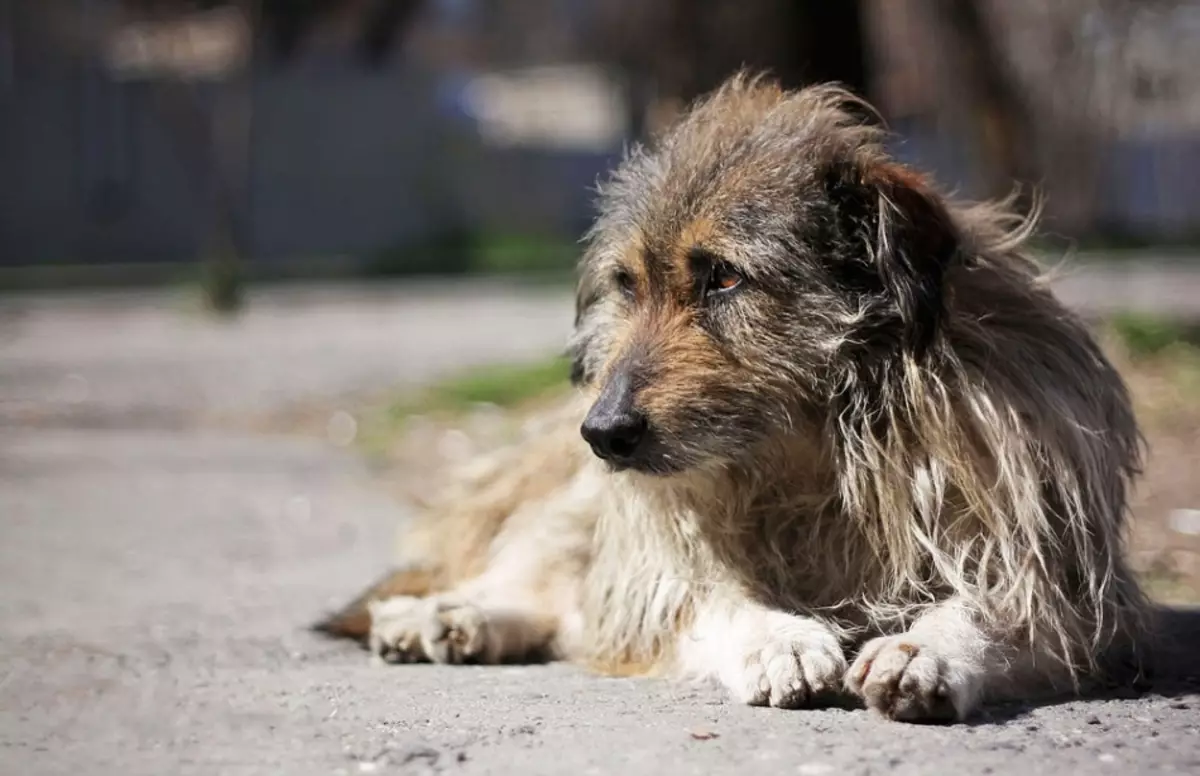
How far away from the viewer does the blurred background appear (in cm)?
585

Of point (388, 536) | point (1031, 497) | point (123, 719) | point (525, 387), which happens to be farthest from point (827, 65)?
point (123, 719)

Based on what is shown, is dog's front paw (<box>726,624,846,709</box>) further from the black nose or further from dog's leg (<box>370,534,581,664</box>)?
dog's leg (<box>370,534,581,664</box>)

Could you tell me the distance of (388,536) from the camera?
324 inches

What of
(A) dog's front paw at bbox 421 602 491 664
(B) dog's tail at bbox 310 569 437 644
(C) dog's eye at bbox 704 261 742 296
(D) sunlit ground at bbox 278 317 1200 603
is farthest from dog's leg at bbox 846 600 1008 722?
(D) sunlit ground at bbox 278 317 1200 603

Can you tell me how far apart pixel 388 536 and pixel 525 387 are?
460cm

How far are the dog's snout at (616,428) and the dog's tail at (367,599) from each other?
1.54 m

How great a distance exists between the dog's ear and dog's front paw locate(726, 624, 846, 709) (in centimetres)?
90

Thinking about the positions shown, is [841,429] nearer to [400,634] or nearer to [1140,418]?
[400,634]

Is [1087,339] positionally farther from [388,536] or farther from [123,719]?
[388,536]

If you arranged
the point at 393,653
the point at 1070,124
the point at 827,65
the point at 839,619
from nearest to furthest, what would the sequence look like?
1. the point at 839,619
2. the point at 393,653
3. the point at 827,65
4. the point at 1070,124

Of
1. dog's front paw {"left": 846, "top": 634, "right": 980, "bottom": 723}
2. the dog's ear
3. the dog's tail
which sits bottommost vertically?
the dog's tail

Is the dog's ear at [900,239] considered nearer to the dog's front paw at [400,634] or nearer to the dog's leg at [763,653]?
the dog's leg at [763,653]

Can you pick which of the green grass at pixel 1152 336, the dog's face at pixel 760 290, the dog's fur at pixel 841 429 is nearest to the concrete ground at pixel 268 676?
the dog's fur at pixel 841 429

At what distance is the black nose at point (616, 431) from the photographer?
4.46m
